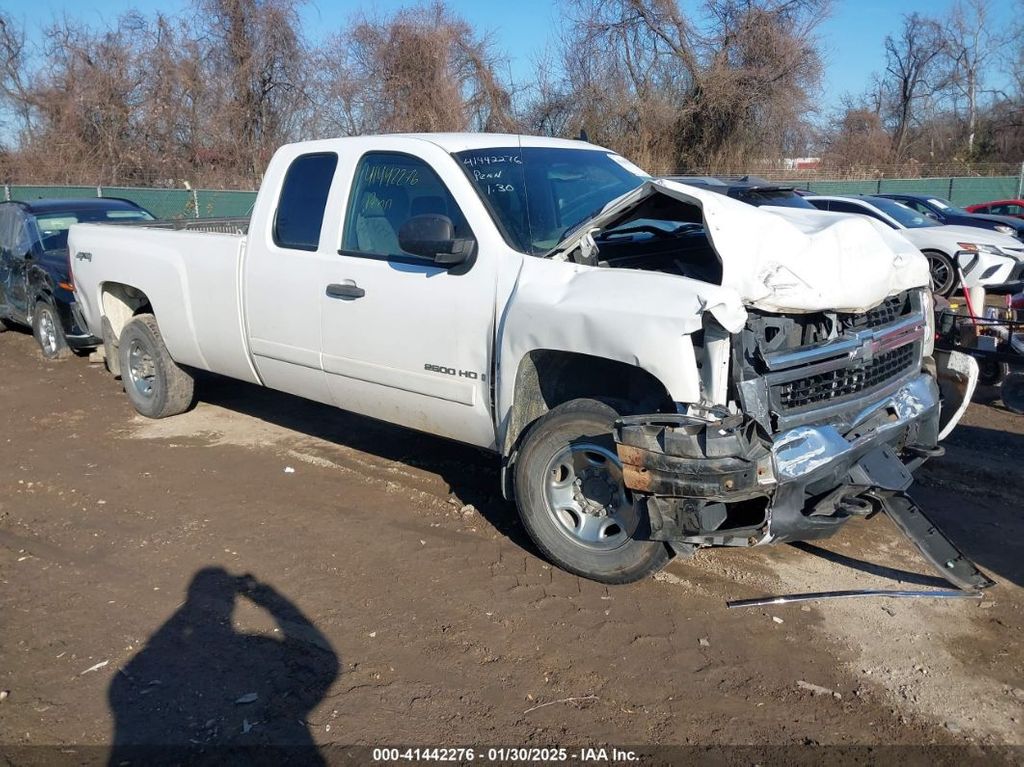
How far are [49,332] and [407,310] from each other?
7234 millimetres

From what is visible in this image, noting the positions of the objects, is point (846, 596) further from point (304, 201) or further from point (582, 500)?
point (304, 201)

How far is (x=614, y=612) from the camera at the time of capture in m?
4.18

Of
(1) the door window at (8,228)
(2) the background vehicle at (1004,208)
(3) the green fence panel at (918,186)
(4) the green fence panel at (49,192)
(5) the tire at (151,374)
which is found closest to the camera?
(5) the tire at (151,374)

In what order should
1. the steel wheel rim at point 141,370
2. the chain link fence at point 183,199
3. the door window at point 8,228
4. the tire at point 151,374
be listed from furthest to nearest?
the chain link fence at point 183,199 < the door window at point 8,228 < the steel wheel rim at point 141,370 < the tire at point 151,374

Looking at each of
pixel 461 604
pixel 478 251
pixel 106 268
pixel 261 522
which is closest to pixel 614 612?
pixel 461 604

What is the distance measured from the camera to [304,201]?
5.71 metres

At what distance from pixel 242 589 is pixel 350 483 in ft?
5.22

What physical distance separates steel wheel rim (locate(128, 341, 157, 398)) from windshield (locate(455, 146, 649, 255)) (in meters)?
3.94

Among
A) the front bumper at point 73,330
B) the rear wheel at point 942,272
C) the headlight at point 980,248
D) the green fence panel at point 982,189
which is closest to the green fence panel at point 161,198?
the front bumper at point 73,330

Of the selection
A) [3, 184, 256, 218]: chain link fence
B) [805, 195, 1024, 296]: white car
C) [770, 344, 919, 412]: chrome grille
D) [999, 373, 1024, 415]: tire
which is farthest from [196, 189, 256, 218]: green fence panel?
[770, 344, 919, 412]: chrome grille

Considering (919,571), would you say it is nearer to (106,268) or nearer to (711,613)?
(711,613)

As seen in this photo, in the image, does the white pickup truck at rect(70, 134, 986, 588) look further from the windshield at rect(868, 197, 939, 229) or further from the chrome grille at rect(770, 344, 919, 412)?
the windshield at rect(868, 197, 939, 229)

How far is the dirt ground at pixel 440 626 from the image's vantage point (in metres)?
3.40

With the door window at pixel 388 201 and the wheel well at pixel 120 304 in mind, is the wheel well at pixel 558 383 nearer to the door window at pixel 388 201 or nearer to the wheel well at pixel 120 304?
the door window at pixel 388 201
